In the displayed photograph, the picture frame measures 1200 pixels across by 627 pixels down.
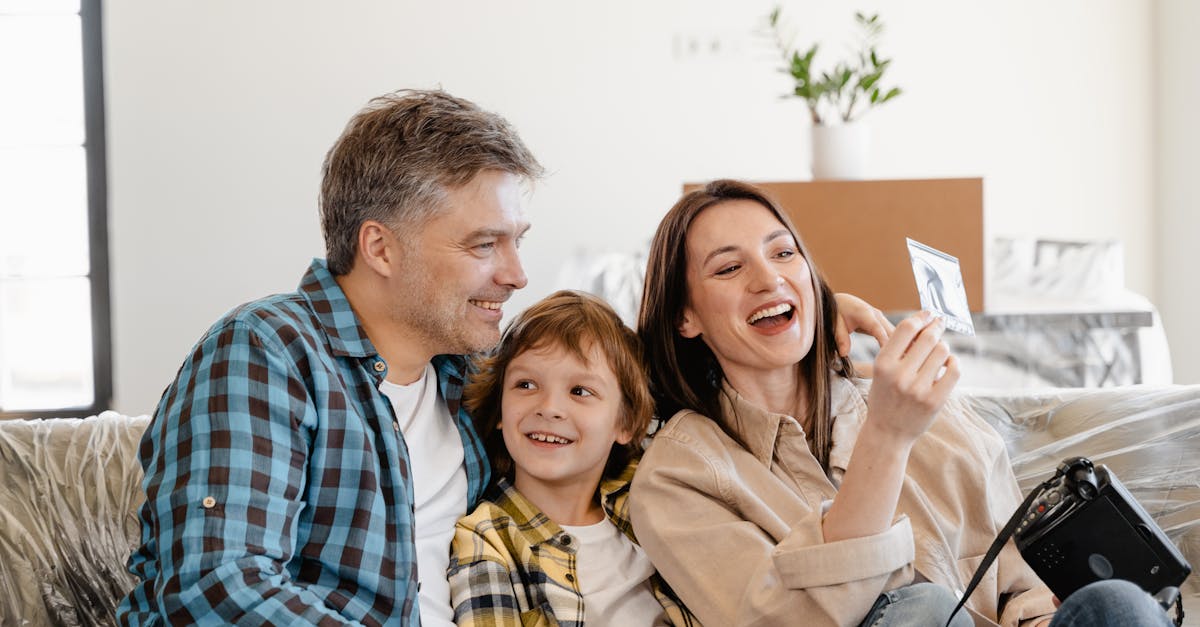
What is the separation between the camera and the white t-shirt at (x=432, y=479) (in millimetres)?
1362

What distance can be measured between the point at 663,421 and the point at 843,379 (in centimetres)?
26

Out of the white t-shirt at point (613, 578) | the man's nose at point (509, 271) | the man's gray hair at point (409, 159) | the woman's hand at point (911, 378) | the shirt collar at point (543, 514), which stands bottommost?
the white t-shirt at point (613, 578)

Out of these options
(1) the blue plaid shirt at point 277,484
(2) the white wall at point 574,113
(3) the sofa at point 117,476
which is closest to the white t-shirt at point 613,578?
(1) the blue plaid shirt at point 277,484

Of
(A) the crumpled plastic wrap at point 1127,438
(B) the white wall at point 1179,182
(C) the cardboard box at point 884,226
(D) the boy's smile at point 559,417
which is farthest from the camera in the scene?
(B) the white wall at point 1179,182

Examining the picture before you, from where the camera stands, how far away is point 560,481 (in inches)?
57.9

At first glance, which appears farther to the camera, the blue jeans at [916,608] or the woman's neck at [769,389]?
the woman's neck at [769,389]

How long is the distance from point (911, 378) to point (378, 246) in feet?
2.24

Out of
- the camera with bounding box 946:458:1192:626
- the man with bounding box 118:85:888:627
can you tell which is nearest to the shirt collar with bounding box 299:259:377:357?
the man with bounding box 118:85:888:627

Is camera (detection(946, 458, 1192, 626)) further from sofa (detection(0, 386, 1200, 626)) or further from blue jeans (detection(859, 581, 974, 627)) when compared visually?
sofa (detection(0, 386, 1200, 626))

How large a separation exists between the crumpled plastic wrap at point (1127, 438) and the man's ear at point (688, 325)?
0.50m

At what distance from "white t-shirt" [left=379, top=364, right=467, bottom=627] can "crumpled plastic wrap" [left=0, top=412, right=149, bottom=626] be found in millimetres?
408

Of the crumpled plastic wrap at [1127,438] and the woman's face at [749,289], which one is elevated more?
the woman's face at [749,289]

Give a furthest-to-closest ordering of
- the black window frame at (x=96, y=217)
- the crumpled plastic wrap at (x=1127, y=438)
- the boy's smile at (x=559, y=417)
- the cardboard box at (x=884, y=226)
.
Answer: the black window frame at (x=96, y=217)
the cardboard box at (x=884, y=226)
the crumpled plastic wrap at (x=1127, y=438)
the boy's smile at (x=559, y=417)

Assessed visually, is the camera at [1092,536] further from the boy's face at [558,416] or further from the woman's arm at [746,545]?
the boy's face at [558,416]
